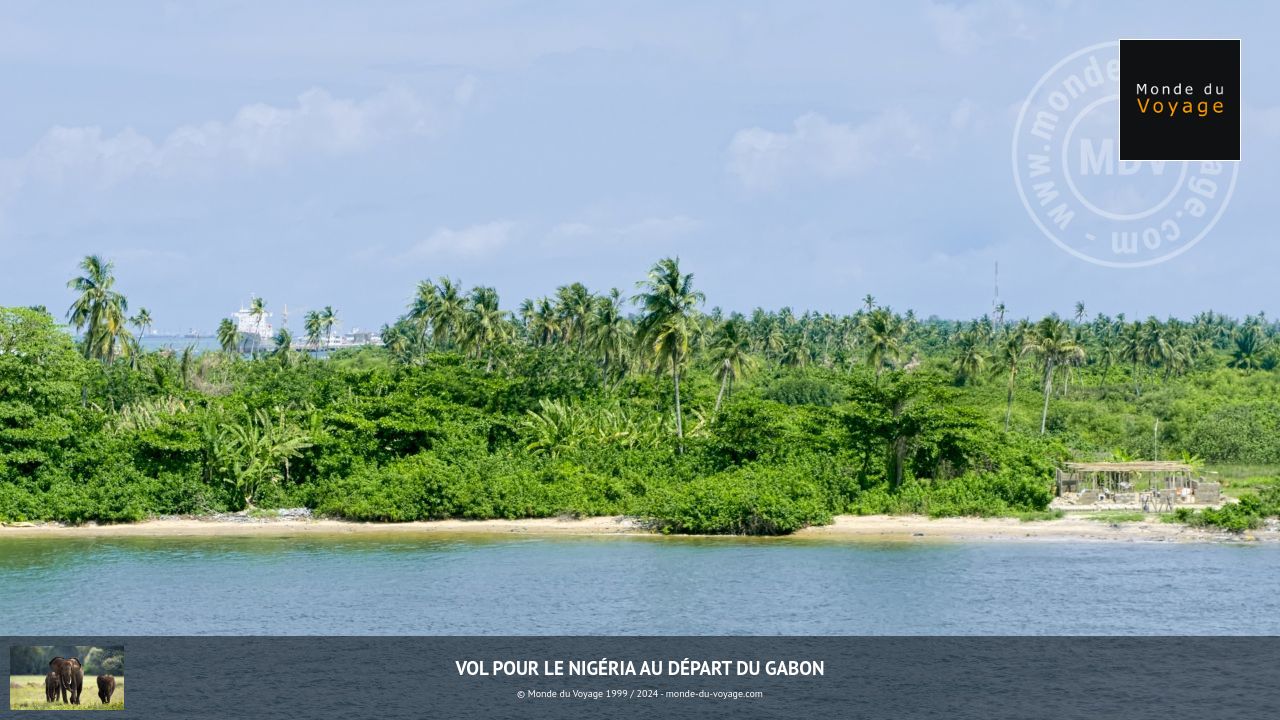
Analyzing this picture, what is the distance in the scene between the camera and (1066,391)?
97750 millimetres

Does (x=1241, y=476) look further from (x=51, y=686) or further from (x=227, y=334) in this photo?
(x=227, y=334)

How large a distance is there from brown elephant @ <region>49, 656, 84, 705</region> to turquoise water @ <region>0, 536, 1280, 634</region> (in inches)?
265

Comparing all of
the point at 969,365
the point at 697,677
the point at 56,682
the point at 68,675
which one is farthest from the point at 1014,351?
the point at 56,682

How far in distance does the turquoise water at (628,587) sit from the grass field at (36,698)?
6.55 metres

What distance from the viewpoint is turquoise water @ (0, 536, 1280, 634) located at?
31.2m

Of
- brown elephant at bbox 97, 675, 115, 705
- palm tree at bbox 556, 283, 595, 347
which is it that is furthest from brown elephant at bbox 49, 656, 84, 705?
palm tree at bbox 556, 283, 595, 347

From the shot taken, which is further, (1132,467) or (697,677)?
(1132,467)

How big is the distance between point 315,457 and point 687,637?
25511mm

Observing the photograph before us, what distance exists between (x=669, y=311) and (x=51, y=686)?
32.8 m

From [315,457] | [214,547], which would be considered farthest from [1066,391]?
[214,547]

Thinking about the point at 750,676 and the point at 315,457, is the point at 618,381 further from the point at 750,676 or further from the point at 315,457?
the point at 750,676

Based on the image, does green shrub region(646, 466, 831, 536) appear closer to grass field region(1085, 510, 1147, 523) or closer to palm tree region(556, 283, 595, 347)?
grass field region(1085, 510, 1147, 523)

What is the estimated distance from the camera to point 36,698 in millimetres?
23859

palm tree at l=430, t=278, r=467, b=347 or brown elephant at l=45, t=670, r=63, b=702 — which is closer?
brown elephant at l=45, t=670, r=63, b=702
